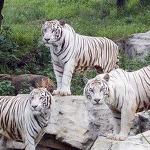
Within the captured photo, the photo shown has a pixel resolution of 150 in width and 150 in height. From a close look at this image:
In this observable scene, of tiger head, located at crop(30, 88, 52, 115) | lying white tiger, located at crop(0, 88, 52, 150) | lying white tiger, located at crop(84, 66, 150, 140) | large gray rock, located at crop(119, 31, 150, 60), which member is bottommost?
large gray rock, located at crop(119, 31, 150, 60)

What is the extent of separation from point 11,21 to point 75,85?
6075 millimetres

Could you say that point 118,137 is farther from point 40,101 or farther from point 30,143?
point 30,143

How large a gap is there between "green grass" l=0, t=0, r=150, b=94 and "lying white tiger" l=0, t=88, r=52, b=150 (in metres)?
2.87

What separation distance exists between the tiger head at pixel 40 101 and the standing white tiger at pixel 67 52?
925 millimetres

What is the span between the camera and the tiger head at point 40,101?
7.94 m

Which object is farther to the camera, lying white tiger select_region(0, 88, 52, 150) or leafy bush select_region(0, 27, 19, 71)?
leafy bush select_region(0, 27, 19, 71)

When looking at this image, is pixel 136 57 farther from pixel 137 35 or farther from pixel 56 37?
pixel 56 37

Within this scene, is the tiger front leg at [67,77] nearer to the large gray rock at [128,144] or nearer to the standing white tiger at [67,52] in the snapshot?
the standing white tiger at [67,52]

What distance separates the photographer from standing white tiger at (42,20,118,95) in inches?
352

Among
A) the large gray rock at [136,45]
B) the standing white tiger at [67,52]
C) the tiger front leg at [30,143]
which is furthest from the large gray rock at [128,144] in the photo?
the large gray rock at [136,45]

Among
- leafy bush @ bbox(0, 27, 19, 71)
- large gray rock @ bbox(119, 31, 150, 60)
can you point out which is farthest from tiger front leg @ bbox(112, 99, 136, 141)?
large gray rock @ bbox(119, 31, 150, 60)

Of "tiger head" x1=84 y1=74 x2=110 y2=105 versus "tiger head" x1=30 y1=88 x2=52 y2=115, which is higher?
"tiger head" x1=84 y1=74 x2=110 y2=105

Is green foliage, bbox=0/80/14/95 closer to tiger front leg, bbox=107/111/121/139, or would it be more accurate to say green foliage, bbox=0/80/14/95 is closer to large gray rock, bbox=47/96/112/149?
large gray rock, bbox=47/96/112/149

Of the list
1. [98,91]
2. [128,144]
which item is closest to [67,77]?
[98,91]
